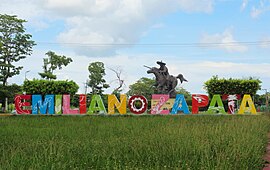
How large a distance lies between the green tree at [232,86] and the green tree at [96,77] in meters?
20.1

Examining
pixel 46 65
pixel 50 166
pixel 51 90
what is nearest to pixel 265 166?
pixel 50 166

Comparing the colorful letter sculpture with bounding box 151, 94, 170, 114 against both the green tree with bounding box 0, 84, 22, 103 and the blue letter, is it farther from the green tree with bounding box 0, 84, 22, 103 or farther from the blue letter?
the green tree with bounding box 0, 84, 22, 103

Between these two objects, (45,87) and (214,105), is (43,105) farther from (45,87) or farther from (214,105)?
(214,105)

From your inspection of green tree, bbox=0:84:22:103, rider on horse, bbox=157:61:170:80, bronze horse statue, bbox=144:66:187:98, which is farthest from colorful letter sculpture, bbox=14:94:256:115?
green tree, bbox=0:84:22:103

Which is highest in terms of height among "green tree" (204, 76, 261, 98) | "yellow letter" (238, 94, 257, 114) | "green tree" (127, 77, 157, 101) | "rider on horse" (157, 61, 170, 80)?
"green tree" (127, 77, 157, 101)

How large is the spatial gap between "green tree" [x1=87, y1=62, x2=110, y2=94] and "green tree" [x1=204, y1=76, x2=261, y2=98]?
20092 millimetres

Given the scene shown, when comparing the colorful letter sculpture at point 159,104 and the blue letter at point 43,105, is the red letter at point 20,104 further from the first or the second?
the colorful letter sculpture at point 159,104

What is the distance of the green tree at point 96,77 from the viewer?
50.9 metres

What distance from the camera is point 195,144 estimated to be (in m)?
7.30

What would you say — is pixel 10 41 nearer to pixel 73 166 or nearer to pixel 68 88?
pixel 68 88

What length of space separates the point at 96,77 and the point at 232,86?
23105 mm

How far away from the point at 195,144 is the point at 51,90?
85.3 feet

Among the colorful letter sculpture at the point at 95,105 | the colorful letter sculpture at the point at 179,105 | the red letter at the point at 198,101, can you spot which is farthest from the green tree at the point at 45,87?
the red letter at the point at 198,101

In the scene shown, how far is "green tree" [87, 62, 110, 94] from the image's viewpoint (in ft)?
167
